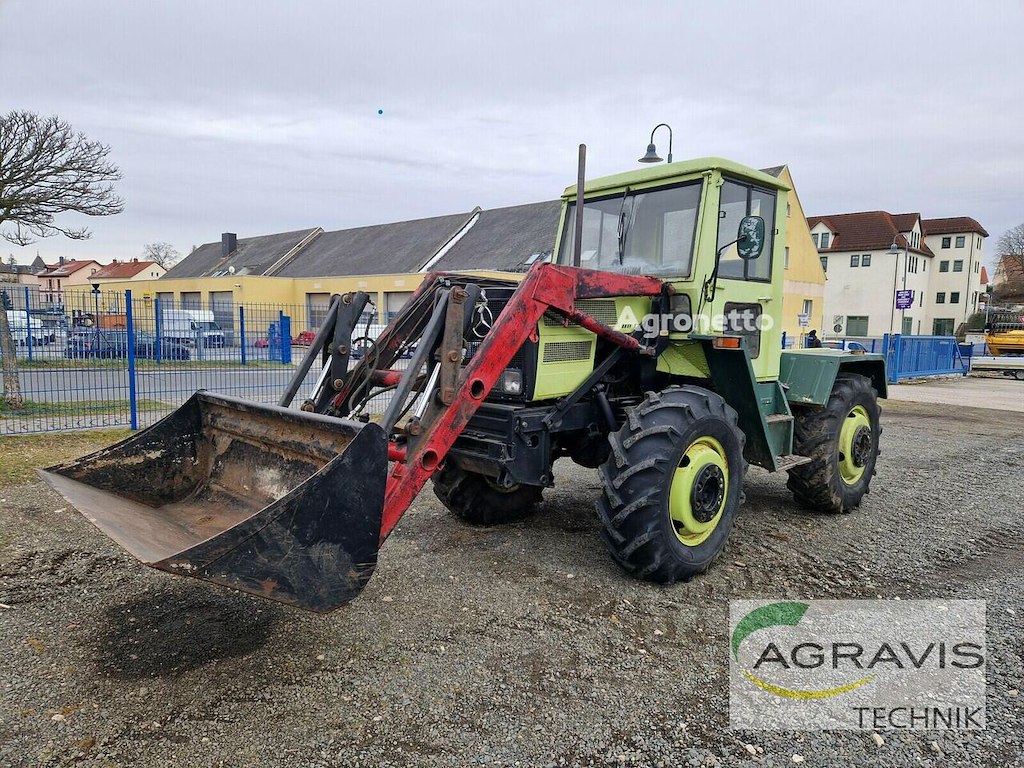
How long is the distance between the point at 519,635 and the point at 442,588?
75 cm

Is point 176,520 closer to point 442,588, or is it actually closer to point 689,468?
point 442,588

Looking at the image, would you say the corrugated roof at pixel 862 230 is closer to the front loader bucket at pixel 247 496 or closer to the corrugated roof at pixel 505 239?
the corrugated roof at pixel 505 239

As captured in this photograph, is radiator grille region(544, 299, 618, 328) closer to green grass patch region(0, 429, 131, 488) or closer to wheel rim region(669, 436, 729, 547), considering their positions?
wheel rim region(669, 436, 729, 547)

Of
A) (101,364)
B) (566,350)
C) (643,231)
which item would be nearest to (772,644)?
(566,350)

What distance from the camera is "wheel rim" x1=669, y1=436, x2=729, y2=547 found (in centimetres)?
425

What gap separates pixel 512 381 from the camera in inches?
176

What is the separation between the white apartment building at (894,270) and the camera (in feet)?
167

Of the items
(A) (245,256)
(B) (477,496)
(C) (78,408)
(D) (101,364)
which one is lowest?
(C) (78,408)

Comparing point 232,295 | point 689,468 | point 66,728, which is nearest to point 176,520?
point 66,728

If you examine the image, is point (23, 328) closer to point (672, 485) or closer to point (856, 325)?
Answer: point (672, 485)

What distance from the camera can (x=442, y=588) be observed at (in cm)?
423

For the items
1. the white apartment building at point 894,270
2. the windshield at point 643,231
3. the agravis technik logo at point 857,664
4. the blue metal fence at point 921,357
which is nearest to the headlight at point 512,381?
the windshield at point 643,231

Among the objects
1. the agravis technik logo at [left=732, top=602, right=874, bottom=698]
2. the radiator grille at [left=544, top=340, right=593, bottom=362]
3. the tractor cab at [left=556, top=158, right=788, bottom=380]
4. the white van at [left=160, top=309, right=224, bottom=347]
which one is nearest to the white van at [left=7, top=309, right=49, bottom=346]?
the white van at [left=160, top=309, right=224, bottom=347]

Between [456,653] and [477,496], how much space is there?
1989 mm
